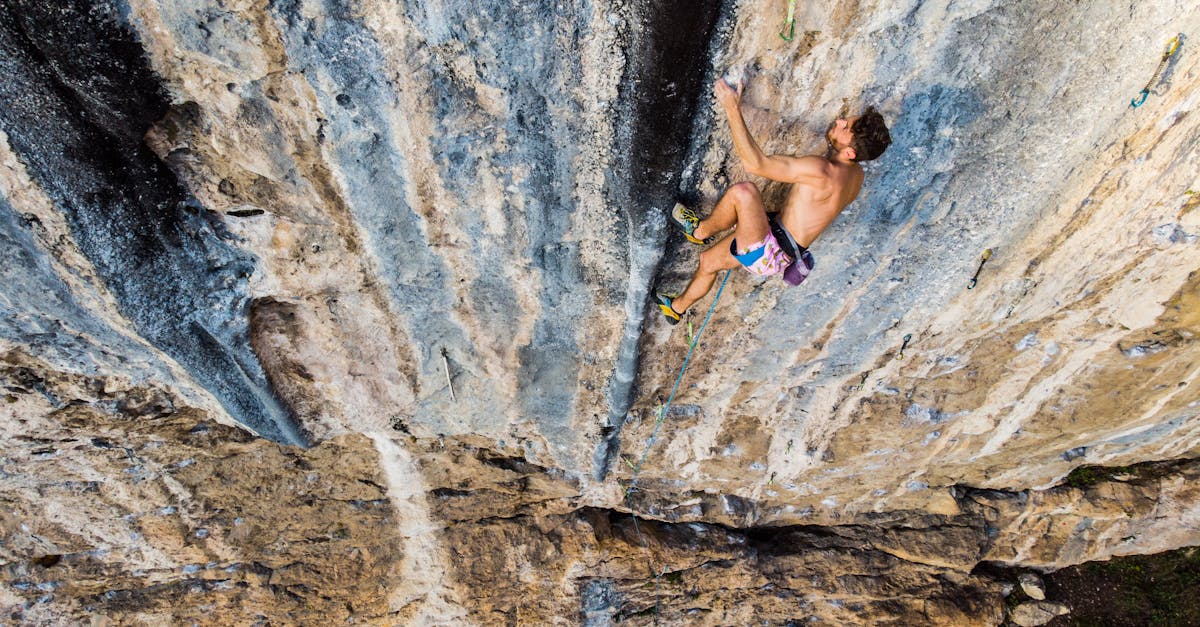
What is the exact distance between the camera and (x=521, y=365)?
3570 mm

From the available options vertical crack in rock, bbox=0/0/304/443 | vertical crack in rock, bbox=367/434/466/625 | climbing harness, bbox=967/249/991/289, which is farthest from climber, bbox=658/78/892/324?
vertical crack in rock, bbox=367/434/466/625

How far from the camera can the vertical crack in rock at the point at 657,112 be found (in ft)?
6.23

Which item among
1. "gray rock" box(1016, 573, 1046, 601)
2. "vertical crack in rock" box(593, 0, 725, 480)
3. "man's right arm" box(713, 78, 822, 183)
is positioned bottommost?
"gray rock" box(1016, 573, 1046, 601)

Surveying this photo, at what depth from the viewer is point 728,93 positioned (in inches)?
82.0

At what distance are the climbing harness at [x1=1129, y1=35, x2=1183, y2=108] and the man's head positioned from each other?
0.84m

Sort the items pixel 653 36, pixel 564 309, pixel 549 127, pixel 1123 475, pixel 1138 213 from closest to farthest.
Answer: pixel 653 36, pixel 549 127, pixel 1138 213, pixel 564 309, pixel 1123 475

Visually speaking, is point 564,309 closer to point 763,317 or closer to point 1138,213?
point 763,317

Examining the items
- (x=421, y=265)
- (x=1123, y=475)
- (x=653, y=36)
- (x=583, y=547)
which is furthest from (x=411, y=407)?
(x=1123, y=475)

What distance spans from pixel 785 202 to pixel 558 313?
121cm

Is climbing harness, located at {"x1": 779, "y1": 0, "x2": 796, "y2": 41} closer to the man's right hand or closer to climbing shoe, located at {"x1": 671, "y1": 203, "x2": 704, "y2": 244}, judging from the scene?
the man's right hand

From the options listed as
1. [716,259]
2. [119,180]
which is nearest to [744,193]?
[716,259]

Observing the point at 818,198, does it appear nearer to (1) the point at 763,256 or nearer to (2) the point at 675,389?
(1) the point at 763,256

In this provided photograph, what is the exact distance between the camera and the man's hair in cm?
219

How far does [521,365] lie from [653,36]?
81.9 inches
